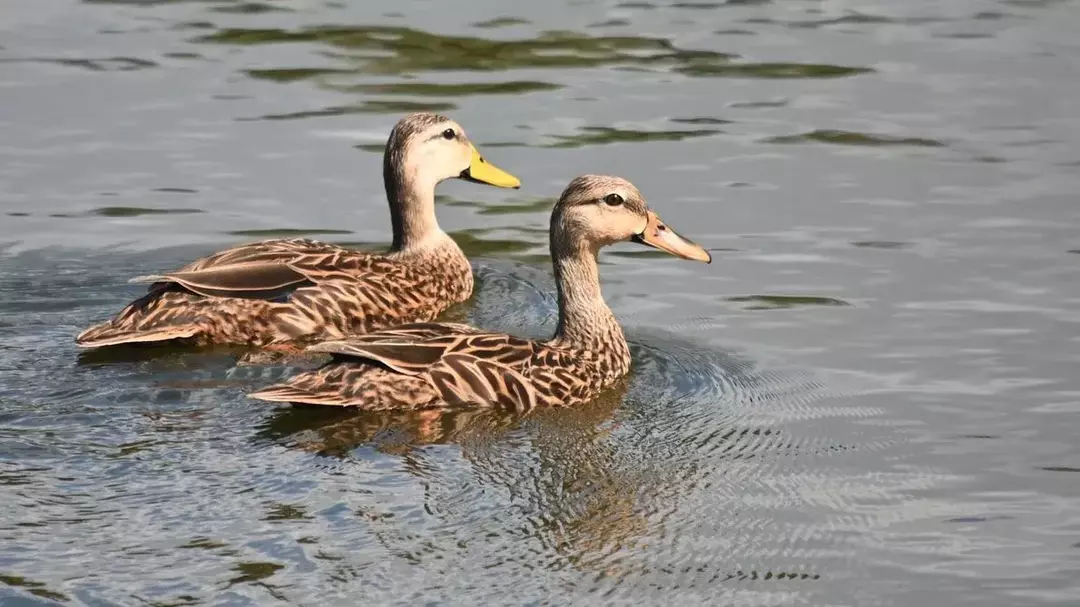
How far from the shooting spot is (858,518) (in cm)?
764

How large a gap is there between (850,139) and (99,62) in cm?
646

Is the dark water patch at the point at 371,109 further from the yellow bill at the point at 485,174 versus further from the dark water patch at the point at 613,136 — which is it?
the yellow bill at the point at 485,174

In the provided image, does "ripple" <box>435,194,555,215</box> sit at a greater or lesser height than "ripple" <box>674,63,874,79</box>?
lesser

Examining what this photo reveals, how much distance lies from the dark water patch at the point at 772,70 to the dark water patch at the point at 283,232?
14.0ft

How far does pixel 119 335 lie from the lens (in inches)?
380

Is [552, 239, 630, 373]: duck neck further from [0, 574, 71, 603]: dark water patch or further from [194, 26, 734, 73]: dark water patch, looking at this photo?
[194, 26, 734, 73]: dark water patch

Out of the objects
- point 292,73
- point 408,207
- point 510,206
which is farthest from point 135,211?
point 292,73

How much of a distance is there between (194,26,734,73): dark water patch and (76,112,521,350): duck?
407cm

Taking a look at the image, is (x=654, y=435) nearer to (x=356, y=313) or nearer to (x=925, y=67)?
(x=356, y=313)

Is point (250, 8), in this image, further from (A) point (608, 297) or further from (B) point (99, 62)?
(A) point (608, 297)

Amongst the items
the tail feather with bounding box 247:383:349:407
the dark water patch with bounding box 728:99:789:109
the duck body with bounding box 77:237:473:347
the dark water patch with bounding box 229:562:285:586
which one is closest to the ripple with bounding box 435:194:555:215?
the duck body with bounding box 77:237:473:347

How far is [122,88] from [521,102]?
3273mm

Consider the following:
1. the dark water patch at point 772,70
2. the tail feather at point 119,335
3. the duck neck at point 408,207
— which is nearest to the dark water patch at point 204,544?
the tail feather at point 119,335

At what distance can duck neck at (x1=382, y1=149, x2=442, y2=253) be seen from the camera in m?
11.5
